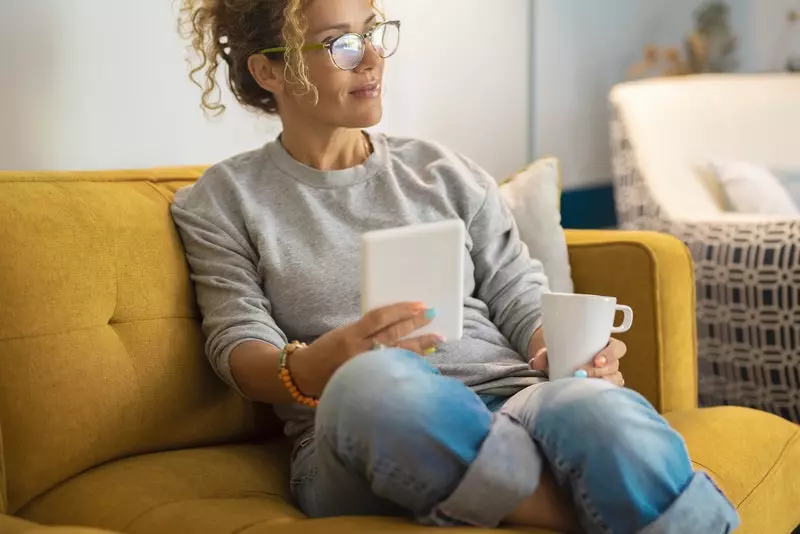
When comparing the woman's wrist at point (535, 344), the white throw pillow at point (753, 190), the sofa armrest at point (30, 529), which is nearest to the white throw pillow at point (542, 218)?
the woman's wrist at point (535, 344)

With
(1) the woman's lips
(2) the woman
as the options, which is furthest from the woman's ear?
(1) the woman's lips

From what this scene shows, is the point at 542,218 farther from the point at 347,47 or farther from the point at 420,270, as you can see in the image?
the point at 420,270

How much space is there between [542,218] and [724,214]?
1.03m

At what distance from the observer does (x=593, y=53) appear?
3.37m

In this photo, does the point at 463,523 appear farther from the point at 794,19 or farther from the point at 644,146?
the point at 794,19

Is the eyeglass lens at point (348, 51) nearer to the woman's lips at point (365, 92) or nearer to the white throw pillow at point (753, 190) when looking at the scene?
the woman's lips at point (365, 92)

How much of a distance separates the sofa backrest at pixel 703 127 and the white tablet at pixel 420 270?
5.35 feet

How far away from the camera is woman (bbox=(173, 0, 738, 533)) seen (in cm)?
105

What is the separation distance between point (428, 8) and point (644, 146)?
2.36 feet

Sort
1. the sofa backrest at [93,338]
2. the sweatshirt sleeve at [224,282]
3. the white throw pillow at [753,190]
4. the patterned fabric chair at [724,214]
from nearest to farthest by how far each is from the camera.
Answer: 1. the sofa backrest at [93,338]
2. the sweatshirt sleeve at [224,282]
3. the patterned fabric chair at [724,214]
4. the white throw pillow at [753,190]

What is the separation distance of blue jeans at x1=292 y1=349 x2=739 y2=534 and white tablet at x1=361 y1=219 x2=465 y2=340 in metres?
0.08

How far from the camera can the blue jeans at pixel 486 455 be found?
3.38 feet

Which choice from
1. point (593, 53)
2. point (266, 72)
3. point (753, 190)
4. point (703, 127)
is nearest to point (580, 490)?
point (266, 72)

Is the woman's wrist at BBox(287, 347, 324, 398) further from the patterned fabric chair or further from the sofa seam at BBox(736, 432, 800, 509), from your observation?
the patterned fabric chair
